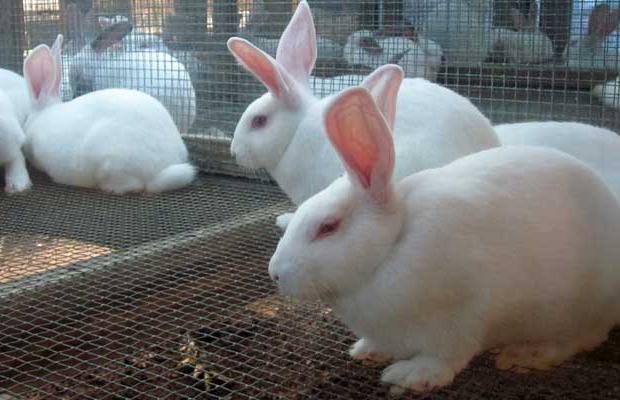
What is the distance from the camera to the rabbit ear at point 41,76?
446cm

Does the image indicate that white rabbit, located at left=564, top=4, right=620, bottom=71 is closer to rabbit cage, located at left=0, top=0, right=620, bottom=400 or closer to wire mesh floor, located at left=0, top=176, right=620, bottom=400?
rabbit cage, located at left=0, top=0, right=620, bottom=400

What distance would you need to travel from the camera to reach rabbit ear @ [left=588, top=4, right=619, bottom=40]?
12.1 feet

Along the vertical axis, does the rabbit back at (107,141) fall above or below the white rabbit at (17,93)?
below

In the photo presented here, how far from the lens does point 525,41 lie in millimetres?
4172

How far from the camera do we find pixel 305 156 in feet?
Answer: 9.34

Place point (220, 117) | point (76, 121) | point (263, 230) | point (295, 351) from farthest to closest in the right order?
point (220, 117)
point (76, 121)
point (263, 230)
point (295, 351)

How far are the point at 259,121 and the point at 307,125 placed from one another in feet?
0.77

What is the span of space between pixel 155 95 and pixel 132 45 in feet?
1.13

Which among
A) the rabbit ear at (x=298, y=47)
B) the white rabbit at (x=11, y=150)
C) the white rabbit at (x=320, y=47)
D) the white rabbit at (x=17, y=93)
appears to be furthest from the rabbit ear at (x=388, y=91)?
the white rabbit at (x=17, y=93)

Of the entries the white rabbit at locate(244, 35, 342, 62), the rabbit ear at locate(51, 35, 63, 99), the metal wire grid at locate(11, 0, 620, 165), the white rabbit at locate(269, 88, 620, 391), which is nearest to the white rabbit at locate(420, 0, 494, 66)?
the metal wire grid at locate(11, 0, 620, 165)

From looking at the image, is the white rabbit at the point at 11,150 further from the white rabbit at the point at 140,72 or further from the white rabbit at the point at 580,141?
the white rabbit at the point at 580,141

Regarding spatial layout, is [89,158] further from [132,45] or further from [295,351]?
[295,351]

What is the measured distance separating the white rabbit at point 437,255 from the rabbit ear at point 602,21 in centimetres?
216

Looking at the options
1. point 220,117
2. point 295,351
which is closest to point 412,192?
point 295,351
